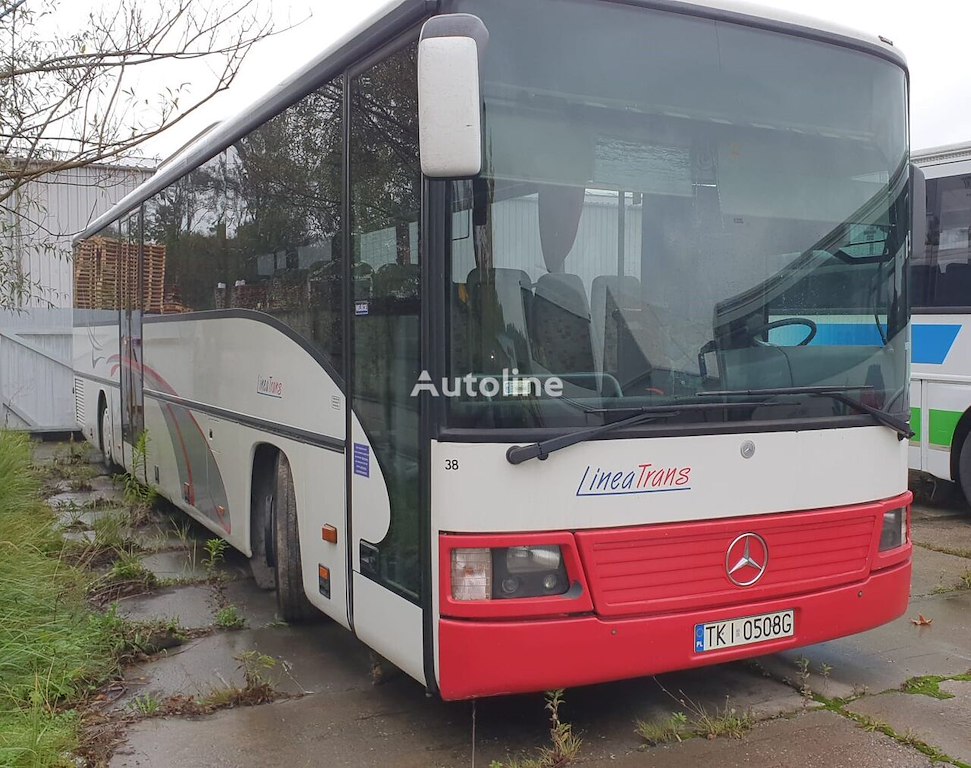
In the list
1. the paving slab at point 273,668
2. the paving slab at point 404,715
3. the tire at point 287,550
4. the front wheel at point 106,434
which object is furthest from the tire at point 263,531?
the front wheel at point 106,434

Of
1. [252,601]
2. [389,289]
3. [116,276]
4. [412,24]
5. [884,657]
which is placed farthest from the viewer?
[116,276]

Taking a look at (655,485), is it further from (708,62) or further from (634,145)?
(708,62)

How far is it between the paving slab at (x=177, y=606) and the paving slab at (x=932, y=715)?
12.3 feet

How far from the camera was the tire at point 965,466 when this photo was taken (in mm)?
8992

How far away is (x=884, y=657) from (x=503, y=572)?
266cm

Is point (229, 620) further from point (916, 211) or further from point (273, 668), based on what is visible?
point (916, 211)

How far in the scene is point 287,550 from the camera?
224 inches

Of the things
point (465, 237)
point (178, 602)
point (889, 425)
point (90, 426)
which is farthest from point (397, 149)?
point (90, 426)

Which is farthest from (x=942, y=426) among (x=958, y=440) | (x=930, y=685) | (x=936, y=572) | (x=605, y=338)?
(x=605, y=338)

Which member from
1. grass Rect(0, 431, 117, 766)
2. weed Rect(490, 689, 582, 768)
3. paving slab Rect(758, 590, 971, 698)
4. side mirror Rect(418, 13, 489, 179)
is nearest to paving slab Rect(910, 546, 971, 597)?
paving slab Rect(758, 590, 971, 698)

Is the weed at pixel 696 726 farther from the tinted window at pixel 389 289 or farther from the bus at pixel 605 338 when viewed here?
the tinted window at pixel 389 289

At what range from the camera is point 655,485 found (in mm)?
3982

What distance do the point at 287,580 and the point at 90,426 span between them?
8117mm

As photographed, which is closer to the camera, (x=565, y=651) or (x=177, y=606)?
(x=565, y=651)
